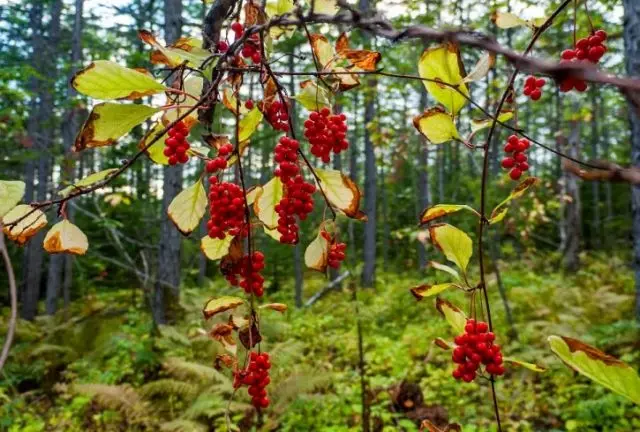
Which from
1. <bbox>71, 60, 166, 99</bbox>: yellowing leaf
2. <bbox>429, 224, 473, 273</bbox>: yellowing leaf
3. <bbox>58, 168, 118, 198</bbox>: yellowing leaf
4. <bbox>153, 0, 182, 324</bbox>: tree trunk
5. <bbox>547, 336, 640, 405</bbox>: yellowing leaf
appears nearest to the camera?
<bbox>547, 336, 640, 405</bbox>: yellowing leaf

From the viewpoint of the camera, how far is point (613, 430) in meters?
3.85

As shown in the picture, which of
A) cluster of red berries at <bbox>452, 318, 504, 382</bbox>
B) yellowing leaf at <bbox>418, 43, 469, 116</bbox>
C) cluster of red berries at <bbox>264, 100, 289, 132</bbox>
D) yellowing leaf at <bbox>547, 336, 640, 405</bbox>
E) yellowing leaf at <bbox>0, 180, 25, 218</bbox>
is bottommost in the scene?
cluster of red berries at <bbox>452, 318, 504, 382</bbox>

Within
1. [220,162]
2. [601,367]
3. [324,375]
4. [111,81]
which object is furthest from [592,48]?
[324,375]

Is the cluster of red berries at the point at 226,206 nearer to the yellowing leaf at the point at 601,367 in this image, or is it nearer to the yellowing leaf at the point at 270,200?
the yellowing leaf at the point at 270,200

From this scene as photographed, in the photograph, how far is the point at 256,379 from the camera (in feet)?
2.68

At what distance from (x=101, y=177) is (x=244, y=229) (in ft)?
0.79

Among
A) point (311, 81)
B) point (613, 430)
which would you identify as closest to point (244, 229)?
point (311, 81)

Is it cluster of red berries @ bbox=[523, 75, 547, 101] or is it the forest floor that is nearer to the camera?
cluster of red berries @ bbox=[523, 75, 547, 101]

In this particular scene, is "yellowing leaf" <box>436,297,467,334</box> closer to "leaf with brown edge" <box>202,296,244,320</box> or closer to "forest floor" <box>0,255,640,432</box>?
"leaf with brown edge" <box>202,296,244,320</box>

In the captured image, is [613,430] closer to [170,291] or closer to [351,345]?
[351,345]

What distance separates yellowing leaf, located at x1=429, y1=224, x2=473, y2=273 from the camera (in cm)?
91

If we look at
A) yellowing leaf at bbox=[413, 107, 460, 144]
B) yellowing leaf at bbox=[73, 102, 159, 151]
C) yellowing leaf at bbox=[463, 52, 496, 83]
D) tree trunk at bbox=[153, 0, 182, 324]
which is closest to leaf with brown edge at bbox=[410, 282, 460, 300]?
yellowing leaf at bbox=[413, 107, 460, 144]

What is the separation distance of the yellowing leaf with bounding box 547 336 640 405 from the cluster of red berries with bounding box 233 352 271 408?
0.46 m

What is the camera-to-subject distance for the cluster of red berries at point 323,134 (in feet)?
2.73
